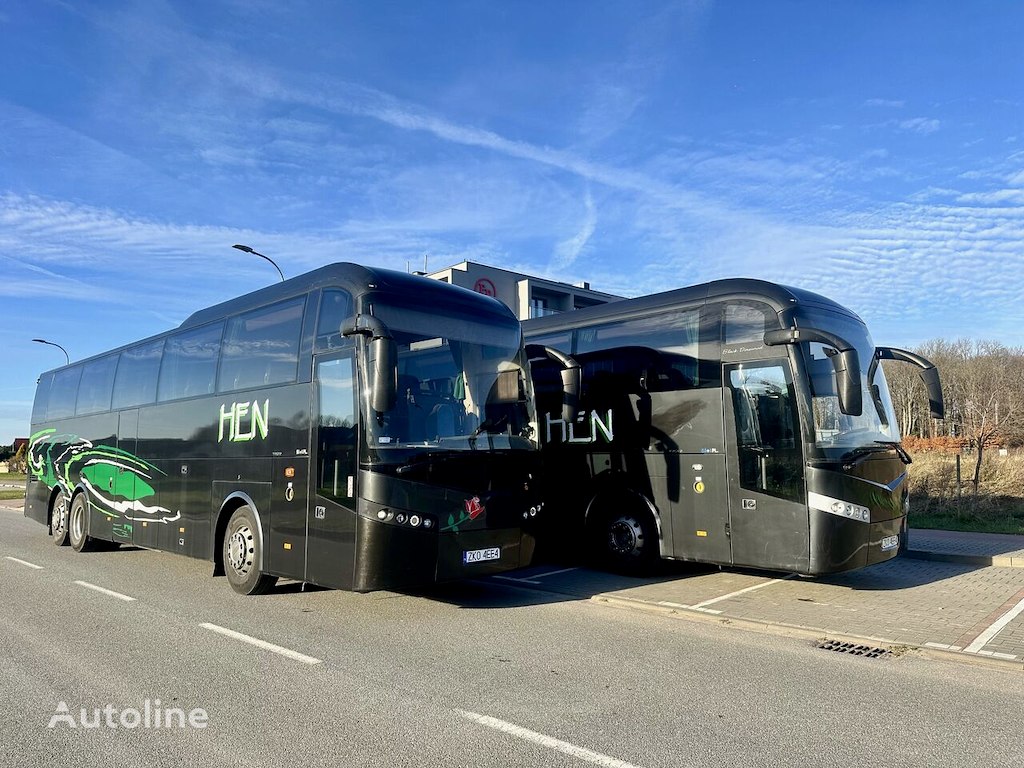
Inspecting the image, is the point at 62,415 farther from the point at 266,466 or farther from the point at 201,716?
the point at 201,716

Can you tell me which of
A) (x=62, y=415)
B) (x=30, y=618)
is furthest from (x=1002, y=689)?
(x=62, y=415)

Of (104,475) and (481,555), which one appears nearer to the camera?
(481,555)

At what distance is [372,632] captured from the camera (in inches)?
288

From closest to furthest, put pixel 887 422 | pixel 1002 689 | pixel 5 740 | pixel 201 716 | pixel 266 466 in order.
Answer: pixel 5 740, pixel 201 716, pixel 1002 689, pixel 266 466, pixel 887 422

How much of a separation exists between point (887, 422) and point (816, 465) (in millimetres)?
1798

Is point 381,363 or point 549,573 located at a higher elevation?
point 381,363

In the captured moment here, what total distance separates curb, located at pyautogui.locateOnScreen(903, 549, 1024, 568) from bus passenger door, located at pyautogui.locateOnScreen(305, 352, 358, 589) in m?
8.01

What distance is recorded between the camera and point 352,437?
24.4ft

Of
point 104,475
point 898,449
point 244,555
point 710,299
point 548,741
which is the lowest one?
point 548,741

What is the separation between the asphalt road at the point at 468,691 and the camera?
14.3 ft

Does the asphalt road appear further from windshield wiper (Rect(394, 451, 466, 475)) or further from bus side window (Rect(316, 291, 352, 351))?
bus side window (Rect(316, 291, 352, 351))

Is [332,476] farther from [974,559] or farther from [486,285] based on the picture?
[486,285]

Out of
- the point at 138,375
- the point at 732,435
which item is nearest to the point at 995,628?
the point at 732,435

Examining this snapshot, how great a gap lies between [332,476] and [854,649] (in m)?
5.10
